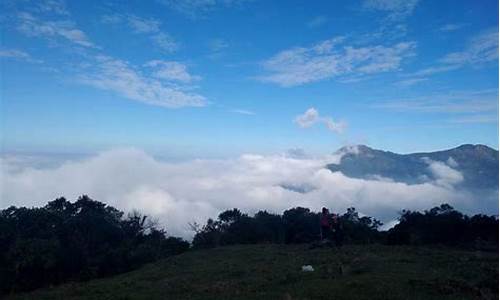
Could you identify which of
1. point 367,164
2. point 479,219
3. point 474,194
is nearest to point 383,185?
point 367,164

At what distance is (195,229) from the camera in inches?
2016

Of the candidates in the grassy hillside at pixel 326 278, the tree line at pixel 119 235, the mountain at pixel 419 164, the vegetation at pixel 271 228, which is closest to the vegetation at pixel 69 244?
the tree line at pixel 119 235

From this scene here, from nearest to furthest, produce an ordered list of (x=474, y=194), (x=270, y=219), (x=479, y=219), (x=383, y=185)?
1. (x=479, y=219)
2. (x=270, y=219)
3. (x=474, y=194)
4. (x=383, y=185)

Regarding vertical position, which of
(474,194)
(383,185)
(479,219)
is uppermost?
(383,185)

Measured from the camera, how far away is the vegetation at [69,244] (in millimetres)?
31453

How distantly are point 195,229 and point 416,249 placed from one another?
29643 mm

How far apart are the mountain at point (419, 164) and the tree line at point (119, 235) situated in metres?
44.5

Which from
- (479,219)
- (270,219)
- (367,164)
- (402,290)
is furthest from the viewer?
(367,164)

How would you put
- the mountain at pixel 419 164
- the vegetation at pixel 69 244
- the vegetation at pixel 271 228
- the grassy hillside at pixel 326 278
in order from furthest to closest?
the mountain at pixel 419 164 < the vegetation at pixel 271 228 < the vegetation at pixel 69 244 < the grassy hillside at pixel 326 278

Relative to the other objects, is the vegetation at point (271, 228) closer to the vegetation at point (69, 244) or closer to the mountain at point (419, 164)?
the vegetation at point (69, 244)

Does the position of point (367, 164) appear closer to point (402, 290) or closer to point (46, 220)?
point (46, 220)

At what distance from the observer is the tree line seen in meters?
31.6

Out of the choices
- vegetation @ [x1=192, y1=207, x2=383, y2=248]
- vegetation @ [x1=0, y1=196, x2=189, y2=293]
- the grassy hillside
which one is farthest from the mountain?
the grassy hillside

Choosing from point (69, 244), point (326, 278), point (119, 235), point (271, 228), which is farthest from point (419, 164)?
point (326, 278)
